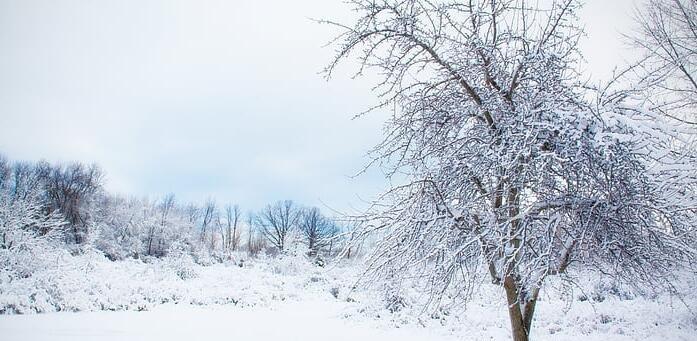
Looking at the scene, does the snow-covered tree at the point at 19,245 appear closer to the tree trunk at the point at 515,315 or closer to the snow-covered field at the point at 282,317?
the snow-covered field at the point at 282,317

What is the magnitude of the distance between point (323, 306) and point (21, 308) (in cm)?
983

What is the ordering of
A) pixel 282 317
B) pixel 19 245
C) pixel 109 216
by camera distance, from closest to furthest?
1. pixel 282 317
2. pixel 19 245
3. pixel 109 216

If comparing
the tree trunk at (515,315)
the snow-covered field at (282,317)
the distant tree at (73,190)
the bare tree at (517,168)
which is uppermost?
the distant tree at (73,190)

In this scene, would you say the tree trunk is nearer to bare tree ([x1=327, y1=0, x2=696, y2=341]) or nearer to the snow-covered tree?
bare tree ([x1=327, y1=0, x2=696, y2=341])

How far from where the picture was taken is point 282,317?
12.5 metres

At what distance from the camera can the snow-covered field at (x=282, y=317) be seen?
9.58 metres

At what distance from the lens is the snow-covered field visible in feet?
31.4

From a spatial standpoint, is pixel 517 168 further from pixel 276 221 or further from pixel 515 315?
pixel 276 221

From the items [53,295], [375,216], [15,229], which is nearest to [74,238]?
[15,229]

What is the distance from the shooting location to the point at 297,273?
25828 mm

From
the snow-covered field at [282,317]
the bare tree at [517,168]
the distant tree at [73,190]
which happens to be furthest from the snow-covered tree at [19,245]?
the distant tree at [73,190]

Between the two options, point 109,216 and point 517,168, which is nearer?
point 517,168

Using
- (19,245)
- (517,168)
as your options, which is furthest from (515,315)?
(19,245)

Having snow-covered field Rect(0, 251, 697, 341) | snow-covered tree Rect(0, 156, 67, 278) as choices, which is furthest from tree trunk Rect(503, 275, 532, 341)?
snow-covered tree Rect(0, 156, 67, 278)
